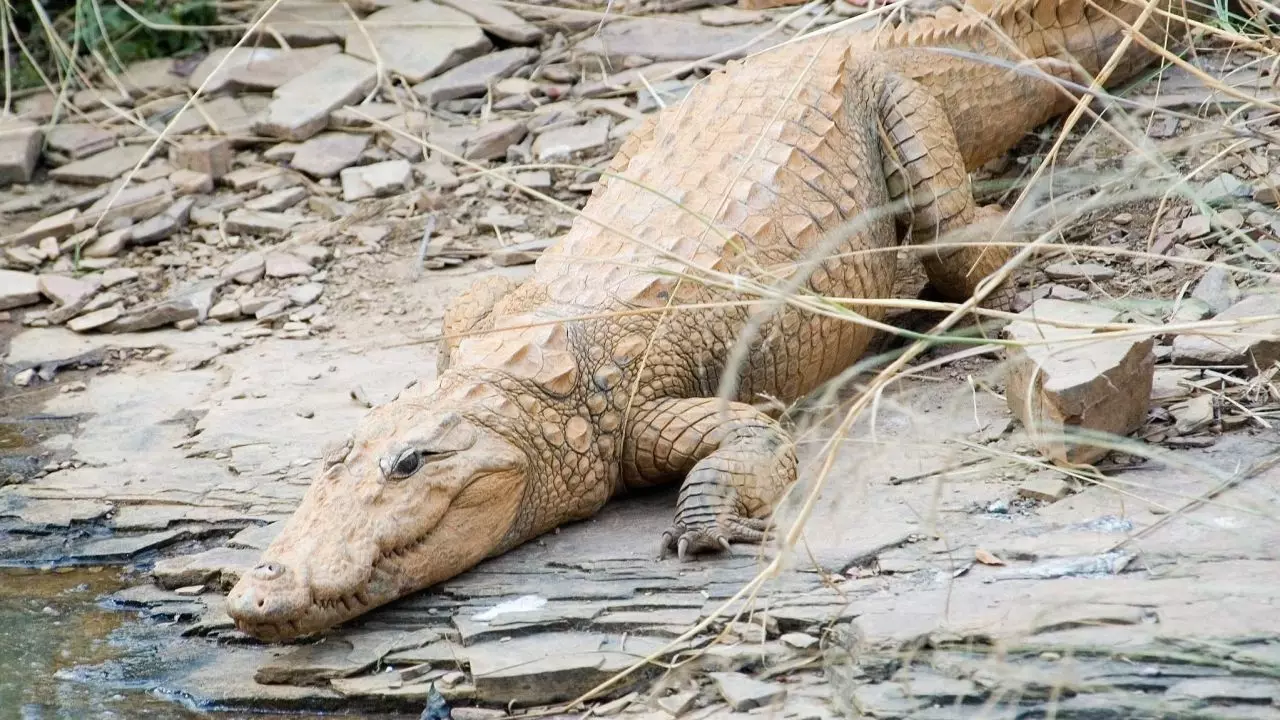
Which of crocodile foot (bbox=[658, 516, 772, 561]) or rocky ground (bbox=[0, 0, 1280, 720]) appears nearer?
rocky ground (bbox=[0, 0, 1280, 720])

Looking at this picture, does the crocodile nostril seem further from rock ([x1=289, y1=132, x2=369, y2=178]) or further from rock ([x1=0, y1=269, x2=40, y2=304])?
rock ([x1=289, y1=132, x2=369, y2=178])

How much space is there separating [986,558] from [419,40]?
544 centimetres

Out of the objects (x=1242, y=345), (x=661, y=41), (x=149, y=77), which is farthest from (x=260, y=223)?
(x=1242, y=345)

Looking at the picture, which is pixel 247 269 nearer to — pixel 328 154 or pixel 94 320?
pixel 94 320

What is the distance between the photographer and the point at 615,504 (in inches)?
189

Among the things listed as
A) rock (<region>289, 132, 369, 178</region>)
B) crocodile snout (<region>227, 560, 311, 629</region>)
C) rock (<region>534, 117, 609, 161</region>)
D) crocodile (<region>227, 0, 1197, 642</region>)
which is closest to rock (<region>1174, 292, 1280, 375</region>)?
crocodile (<region>227, 0, 1197, 642</region>)

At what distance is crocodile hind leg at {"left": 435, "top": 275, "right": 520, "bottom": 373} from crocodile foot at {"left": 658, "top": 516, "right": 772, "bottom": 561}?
1171 mm

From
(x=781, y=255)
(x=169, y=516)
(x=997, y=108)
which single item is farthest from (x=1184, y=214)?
(x=169, y=516)

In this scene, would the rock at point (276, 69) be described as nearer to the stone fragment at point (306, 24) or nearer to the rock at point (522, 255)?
the stone fragment at point (306, 24)

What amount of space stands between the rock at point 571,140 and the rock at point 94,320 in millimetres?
2033

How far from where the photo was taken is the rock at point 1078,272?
5.71m

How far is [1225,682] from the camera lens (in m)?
3.01

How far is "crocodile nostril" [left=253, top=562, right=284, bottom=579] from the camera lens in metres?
3.94

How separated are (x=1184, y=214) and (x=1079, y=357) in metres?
1.85
